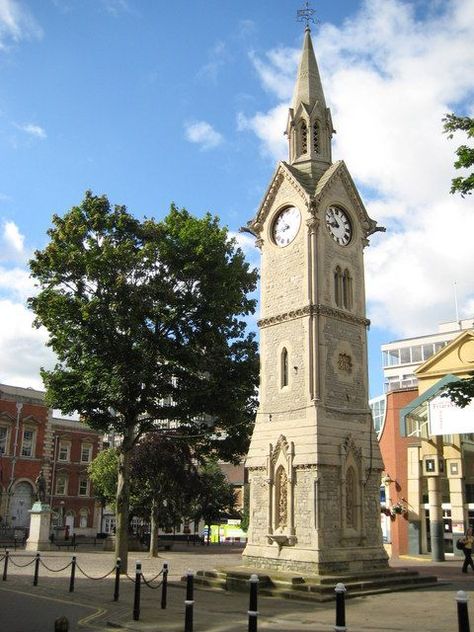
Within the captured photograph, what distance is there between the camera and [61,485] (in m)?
55.9

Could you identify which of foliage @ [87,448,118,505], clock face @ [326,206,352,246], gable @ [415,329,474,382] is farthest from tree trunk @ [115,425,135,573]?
foliage @ [87,448,118,505]

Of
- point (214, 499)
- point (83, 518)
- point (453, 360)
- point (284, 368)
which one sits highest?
point (453, 360)

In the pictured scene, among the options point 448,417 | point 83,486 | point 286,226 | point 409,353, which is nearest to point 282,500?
point 286,226

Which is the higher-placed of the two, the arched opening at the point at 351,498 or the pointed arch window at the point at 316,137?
the pointed arch window at the point at 316,137

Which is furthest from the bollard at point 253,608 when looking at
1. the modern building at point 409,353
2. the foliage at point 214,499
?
the modern building at point 409,353

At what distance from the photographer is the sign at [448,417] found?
2945 centimetres

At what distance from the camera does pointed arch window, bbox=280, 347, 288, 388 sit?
78.0 feet

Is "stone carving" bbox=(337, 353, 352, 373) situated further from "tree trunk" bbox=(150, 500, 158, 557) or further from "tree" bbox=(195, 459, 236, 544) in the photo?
"tree" bbox=(195, 459, 236, 544)

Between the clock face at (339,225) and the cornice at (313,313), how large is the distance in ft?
9.95

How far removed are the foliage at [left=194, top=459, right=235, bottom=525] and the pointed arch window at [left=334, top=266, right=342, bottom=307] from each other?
2071cm

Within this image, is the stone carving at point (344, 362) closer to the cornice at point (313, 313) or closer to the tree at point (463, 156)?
the cornice at point (313, 313)

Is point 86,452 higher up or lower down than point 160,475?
higher up

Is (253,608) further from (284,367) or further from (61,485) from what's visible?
(61,485)

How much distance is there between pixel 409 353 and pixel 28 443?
157 feet
